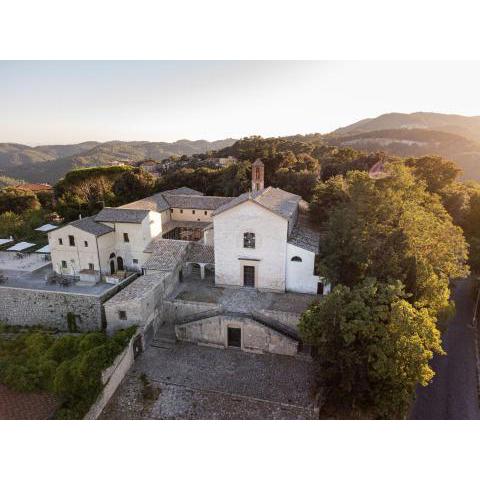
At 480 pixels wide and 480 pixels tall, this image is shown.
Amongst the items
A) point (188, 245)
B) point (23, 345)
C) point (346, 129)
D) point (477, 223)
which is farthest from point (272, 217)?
point (346, 129)

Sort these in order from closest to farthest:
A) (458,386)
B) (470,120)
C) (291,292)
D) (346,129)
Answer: (458,386) → (291,292) → (470,120) → (346,129)

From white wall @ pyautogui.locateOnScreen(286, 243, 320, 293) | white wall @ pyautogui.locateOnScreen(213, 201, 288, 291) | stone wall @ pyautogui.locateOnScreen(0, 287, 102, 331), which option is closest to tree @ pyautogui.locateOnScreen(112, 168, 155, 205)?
stone wall @ pyautogui.locateOnScreen(0, 287, 102, 331)

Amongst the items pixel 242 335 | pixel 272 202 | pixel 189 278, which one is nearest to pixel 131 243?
pixel 189 278

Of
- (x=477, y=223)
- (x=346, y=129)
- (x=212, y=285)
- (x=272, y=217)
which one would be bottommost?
(x=212, y=285)

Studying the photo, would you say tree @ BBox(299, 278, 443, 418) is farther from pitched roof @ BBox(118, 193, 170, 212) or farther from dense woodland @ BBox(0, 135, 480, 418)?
pitched roof @ BBox(118, 193, 170, 212)

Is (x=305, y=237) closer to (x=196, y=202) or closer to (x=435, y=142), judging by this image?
(x=196, y=202)

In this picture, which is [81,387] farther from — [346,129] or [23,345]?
[346,129]

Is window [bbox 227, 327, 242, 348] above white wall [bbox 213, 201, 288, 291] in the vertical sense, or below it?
below
